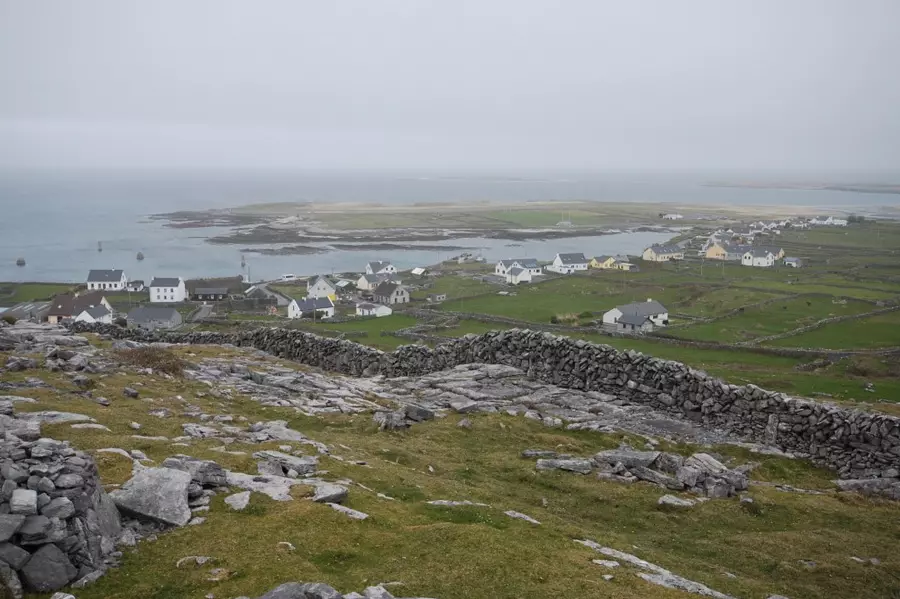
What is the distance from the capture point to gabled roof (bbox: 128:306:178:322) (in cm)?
8069

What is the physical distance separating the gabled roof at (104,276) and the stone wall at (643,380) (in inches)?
3227

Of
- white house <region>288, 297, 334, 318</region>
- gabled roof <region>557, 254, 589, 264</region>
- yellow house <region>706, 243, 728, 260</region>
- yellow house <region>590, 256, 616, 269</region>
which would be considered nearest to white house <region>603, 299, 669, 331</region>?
white house <region>288, 297, 334, 318</region>

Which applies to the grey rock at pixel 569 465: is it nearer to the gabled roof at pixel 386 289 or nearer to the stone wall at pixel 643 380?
the stone wall at pixel 643 380

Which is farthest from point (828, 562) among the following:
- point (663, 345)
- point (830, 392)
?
point (663, 345)

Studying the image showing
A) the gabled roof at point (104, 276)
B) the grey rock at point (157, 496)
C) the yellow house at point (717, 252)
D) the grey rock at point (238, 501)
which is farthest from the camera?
the yellow house at point (717, 252)

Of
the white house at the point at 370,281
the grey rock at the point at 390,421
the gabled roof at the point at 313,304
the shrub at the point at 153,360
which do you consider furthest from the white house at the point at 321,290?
the grey rock at the point at 390,421

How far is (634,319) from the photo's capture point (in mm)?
74562

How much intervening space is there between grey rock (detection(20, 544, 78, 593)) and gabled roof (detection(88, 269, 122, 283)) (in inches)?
4495

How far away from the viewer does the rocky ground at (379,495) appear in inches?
A: 410

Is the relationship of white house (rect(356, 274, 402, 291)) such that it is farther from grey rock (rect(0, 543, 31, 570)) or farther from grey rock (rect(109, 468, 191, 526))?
grey rock (rect(0, 543, 31, 570))

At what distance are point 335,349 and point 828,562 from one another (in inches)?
984

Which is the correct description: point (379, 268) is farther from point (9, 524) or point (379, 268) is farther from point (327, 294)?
point (9, 524)

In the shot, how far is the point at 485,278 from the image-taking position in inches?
4626

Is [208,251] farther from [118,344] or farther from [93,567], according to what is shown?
[93,567]
